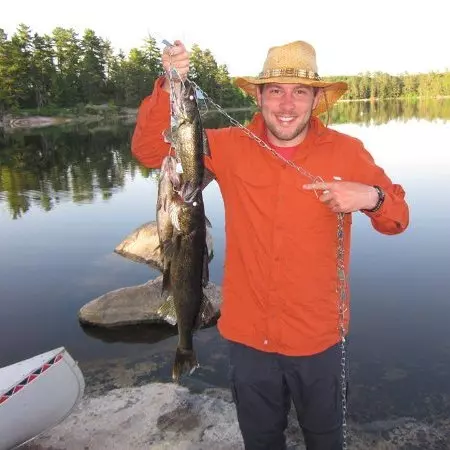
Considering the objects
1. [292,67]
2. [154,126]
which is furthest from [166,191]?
[292,67]

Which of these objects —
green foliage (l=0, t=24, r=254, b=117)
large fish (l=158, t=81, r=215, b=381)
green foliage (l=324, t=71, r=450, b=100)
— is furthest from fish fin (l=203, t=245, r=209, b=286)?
green foliage (l=324, t=71, r=450, b=100)

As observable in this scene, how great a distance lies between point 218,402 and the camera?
18.9 feet

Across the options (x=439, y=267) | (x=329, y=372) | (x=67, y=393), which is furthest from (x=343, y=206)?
(x=439, y=267)

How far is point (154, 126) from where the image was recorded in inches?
140

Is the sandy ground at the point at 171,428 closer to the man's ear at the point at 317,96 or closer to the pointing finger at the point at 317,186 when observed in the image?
the pointing finger at the point at 317,186

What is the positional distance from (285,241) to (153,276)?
30.5 feet

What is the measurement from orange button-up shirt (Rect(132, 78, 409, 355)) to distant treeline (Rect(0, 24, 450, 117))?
187ft

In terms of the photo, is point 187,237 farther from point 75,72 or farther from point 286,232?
point 75,72

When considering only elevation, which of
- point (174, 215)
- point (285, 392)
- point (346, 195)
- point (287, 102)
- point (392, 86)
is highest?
point (392, 86)

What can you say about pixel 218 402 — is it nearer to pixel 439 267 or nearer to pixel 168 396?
pixel 168 396

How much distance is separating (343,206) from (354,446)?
3.45 m

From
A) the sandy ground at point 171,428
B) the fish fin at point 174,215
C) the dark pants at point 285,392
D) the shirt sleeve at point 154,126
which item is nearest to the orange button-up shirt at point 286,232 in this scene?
the shirt sleeve at point 154,126

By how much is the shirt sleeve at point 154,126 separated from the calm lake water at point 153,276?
472cm

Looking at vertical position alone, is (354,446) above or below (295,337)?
below
